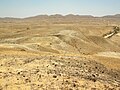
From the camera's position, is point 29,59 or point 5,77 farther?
point 29,59

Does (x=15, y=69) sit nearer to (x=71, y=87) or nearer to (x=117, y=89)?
(x=71, y=87)

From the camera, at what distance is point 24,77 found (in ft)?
43.4

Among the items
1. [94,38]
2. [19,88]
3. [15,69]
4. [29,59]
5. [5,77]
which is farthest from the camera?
[94,38]

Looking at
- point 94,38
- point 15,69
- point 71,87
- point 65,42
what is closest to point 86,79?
point 71,87

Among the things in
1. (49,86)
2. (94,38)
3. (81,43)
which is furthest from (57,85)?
(94,38)

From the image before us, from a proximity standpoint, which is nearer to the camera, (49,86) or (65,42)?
(49,86)

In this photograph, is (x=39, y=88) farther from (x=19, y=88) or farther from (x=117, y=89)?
(x=117, y=89)

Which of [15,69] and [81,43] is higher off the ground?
[15,69]

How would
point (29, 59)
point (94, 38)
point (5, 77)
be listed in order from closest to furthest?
1. point (5, 77)
2. point (29, 59)
3. point (94, 38)

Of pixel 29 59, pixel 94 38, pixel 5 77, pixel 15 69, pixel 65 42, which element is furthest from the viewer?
pixel 94 38

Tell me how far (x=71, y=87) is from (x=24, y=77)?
247 cm

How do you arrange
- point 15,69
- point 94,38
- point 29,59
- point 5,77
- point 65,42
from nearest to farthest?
point 5,77, point 15,69, point 29,59, point 65,42, point 94,38

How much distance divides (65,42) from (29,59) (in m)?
32.7

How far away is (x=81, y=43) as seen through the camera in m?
52.8
